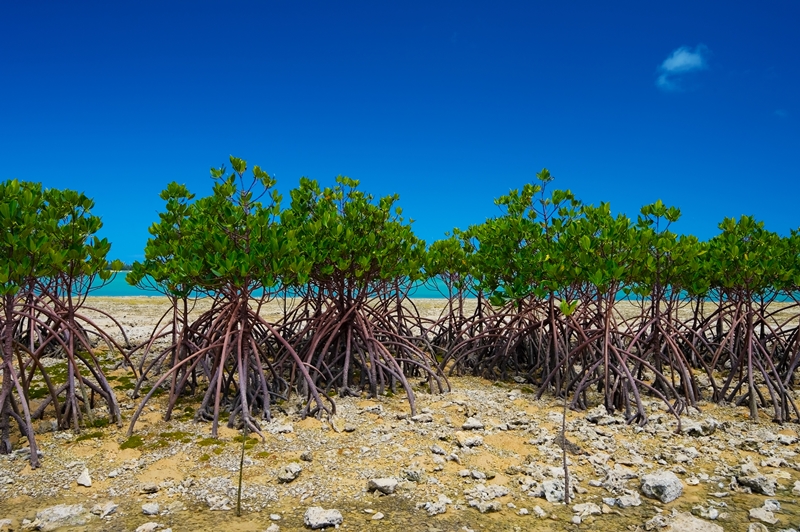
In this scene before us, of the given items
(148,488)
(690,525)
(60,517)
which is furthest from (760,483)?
(60,517)

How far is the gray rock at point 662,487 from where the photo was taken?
15.6ft

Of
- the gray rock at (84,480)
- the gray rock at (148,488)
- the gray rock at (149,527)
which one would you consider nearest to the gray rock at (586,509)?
the gray rock at (149,527)

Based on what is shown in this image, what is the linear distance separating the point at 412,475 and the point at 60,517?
9.50 ft

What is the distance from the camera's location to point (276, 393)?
7176mm

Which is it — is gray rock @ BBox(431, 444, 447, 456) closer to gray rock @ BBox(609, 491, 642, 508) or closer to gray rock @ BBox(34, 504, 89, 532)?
gray rock @ BBox(609, 491, 642, 508)

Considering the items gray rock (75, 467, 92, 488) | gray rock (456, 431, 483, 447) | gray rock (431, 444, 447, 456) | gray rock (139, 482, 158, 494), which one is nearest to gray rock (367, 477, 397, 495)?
gray rock (431, 444, 447, 456)

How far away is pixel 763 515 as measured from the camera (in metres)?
4.46

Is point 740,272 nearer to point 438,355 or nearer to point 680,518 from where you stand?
point 680,518

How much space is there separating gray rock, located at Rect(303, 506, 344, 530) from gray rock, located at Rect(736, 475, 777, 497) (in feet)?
12.4

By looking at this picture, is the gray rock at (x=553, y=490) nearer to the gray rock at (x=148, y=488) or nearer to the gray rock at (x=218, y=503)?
the gray rock at (x=218, y=503)

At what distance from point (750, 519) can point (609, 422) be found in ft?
7.72

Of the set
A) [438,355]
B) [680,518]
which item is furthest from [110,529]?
[438,355]

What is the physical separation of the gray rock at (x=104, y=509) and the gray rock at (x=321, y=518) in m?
1.59

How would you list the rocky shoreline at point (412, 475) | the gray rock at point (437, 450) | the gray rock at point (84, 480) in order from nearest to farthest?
the rocky shoreline at point (412, 475)
the gray rock at point (84, 480)
the gray rock at point (437, 450)
